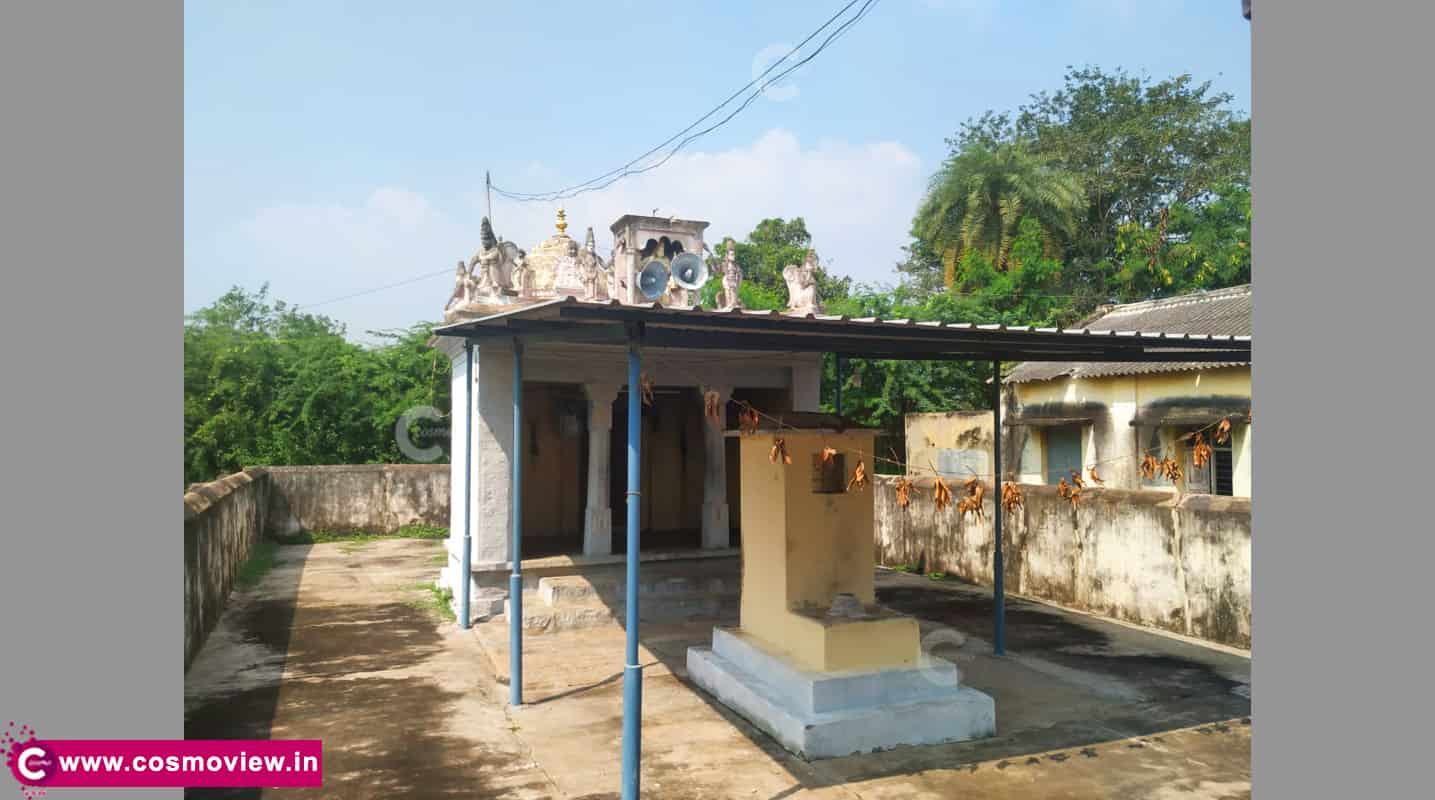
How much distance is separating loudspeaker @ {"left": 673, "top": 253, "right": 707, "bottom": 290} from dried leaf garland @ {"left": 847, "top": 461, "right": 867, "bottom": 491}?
503cm

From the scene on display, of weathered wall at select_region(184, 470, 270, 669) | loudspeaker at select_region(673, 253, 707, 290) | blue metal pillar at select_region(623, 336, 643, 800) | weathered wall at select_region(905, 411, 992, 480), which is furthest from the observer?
weathered wall at select_region(905, 411, 992, 480)

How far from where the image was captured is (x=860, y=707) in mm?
7250

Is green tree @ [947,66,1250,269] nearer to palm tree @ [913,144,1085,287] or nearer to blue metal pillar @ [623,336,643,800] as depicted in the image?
palm tree @ [913,144,1085,287]

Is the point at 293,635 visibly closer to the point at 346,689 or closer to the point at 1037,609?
Result: the point at 346,689

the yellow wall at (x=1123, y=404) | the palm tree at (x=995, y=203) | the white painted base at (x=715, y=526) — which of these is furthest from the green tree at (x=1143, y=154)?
the white painted base at (x=715, y=526)

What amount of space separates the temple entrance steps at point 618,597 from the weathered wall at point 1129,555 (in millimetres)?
3943

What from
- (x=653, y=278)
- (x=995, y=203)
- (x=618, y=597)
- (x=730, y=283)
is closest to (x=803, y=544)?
(x=653, y=278)

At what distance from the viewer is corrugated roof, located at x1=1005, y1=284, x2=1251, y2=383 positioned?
17.2m

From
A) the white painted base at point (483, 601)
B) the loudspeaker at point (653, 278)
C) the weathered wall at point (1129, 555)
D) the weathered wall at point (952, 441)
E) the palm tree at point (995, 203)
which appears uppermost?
the palm tree at point (995, 203)

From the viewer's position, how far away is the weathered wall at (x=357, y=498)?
2086cm

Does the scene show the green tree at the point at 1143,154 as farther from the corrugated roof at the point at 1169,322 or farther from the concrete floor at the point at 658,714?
the concrete floor at the point at 658,714

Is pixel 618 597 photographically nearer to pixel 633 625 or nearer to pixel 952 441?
pixel 633 625
